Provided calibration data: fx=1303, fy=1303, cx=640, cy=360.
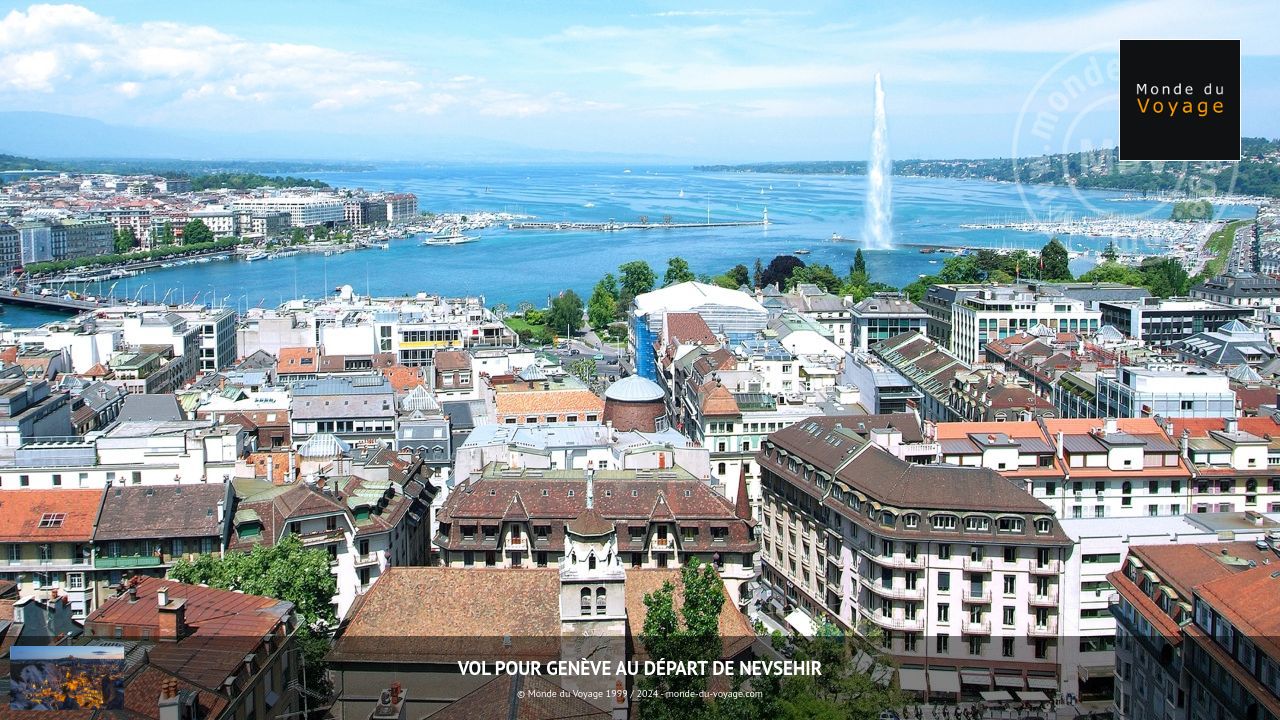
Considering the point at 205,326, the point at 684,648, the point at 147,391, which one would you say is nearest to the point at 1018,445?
the point at 684,648

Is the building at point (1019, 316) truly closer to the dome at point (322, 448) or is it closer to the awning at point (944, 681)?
the awning at point (944, 681)

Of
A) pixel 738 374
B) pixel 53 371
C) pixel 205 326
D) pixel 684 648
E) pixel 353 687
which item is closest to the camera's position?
pixel 684 648

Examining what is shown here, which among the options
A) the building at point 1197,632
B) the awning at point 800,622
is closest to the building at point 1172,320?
the awning at point 800,622

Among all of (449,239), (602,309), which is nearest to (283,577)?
(602,309)

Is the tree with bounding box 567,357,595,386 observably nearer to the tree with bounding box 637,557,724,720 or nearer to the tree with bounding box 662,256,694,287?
the tree with bounding box 662,256,694,287

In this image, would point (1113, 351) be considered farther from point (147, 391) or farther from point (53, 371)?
point (53, 371)

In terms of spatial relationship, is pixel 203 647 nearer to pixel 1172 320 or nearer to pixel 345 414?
pixel 345 414
